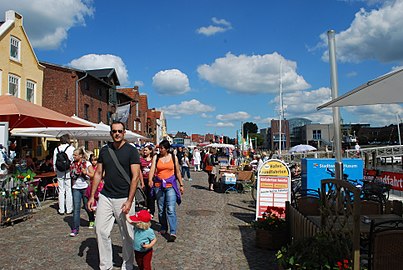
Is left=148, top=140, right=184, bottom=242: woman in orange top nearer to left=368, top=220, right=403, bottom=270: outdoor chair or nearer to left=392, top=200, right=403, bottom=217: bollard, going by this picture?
left=392, top=200, right=403, bottom=217: bollard

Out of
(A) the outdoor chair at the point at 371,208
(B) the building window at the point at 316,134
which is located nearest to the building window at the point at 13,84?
(A) the outdoor chair at the point at 371,208

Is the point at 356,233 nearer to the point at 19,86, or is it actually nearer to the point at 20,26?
the point at 19,86

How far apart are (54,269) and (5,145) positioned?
4576 mm

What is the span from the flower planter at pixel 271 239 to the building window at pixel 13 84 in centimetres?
1807

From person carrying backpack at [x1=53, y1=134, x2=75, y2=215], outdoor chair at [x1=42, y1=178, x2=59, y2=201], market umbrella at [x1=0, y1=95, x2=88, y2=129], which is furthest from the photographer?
outdoor chair at [x1=42, y1=178, x2=59, y2=201]

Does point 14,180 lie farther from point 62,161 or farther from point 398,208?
point 398,208

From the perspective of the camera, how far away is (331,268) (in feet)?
11.8

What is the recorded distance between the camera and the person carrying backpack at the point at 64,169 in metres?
9.02

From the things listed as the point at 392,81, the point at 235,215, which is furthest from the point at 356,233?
the point at 235,215

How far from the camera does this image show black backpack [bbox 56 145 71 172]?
8.95 meters

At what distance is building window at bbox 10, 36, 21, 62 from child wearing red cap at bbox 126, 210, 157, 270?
19187 mm

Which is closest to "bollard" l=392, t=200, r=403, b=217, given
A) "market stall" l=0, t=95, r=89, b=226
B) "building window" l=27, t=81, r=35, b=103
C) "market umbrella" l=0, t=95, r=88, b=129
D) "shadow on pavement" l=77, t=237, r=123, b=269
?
"shadow on pavement" l=77, t=237, r=123, b=269

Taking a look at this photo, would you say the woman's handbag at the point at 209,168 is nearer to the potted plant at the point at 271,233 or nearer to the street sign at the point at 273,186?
the street sign at the point at 273,186

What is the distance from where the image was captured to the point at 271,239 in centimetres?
611
